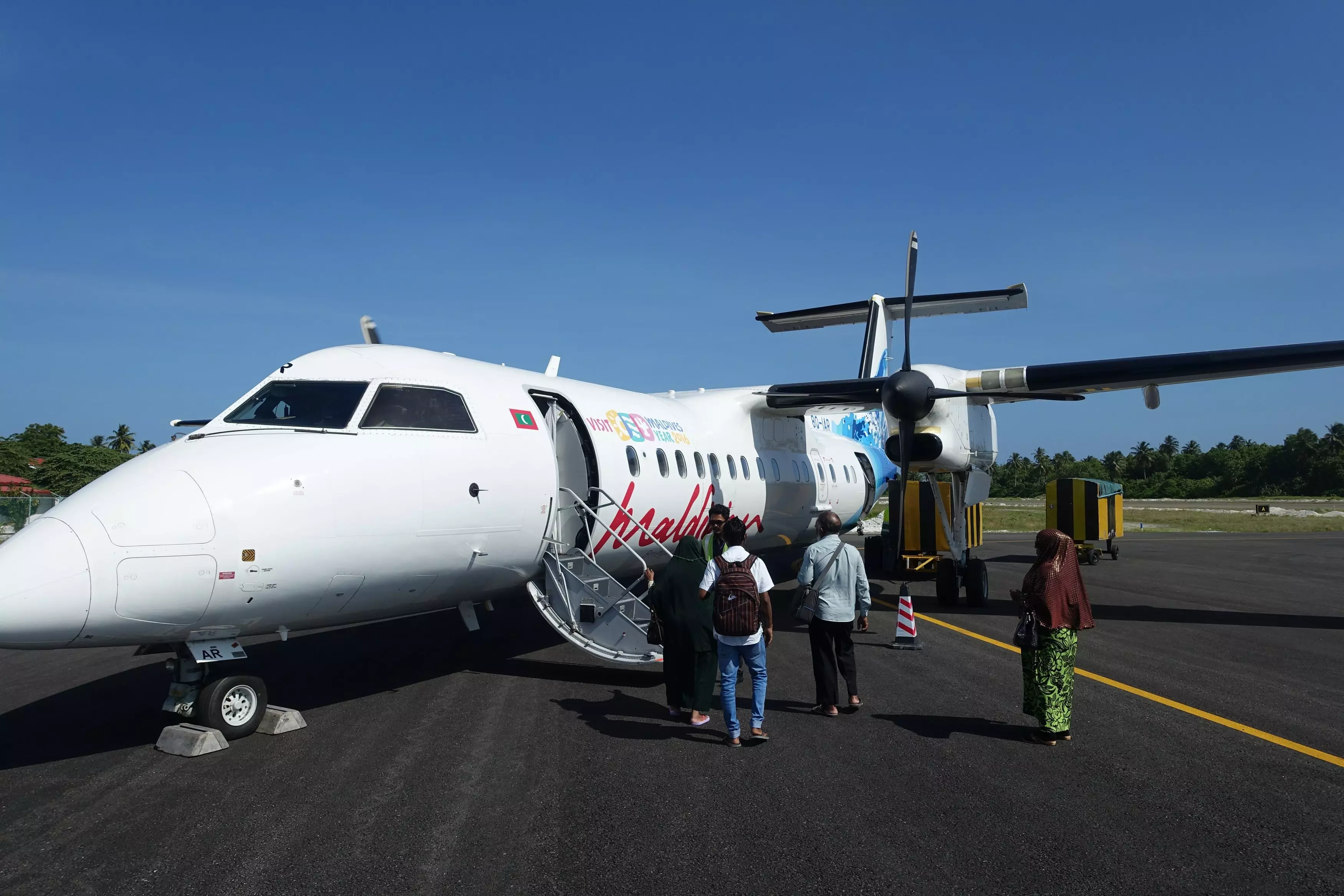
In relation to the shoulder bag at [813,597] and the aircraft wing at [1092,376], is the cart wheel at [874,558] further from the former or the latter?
the shoulder bag at [813,597]

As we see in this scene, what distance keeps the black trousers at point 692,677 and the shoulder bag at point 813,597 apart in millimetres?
786

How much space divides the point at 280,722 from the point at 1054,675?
6115mm

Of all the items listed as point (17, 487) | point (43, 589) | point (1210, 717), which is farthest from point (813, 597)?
point (17, 487)

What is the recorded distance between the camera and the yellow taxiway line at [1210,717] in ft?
20.2

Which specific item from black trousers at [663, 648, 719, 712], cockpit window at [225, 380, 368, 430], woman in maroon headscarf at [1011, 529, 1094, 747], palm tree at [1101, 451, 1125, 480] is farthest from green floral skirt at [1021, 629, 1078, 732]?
palm tree at [1101, 451, 1125, 480]

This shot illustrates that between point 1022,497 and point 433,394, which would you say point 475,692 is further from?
point 1022,497

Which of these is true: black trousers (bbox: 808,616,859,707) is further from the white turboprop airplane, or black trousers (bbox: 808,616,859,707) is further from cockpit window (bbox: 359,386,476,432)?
cockpit window (bbox: 359,386,476,432)

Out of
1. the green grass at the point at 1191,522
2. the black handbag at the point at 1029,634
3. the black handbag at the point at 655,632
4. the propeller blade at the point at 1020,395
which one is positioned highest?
the propeller blade at the point at 1020,395

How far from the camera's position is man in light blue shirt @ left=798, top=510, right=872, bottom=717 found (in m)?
7.05

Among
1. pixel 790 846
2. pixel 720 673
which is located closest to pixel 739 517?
pixel 720 673

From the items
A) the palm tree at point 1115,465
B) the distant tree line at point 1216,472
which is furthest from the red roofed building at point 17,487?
the palm tree at point 1115,465

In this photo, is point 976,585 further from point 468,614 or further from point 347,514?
point 347,514

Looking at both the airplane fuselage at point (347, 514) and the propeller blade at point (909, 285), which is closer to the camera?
the airplane fuselage at point (347, 514)

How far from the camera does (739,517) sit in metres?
13.5
